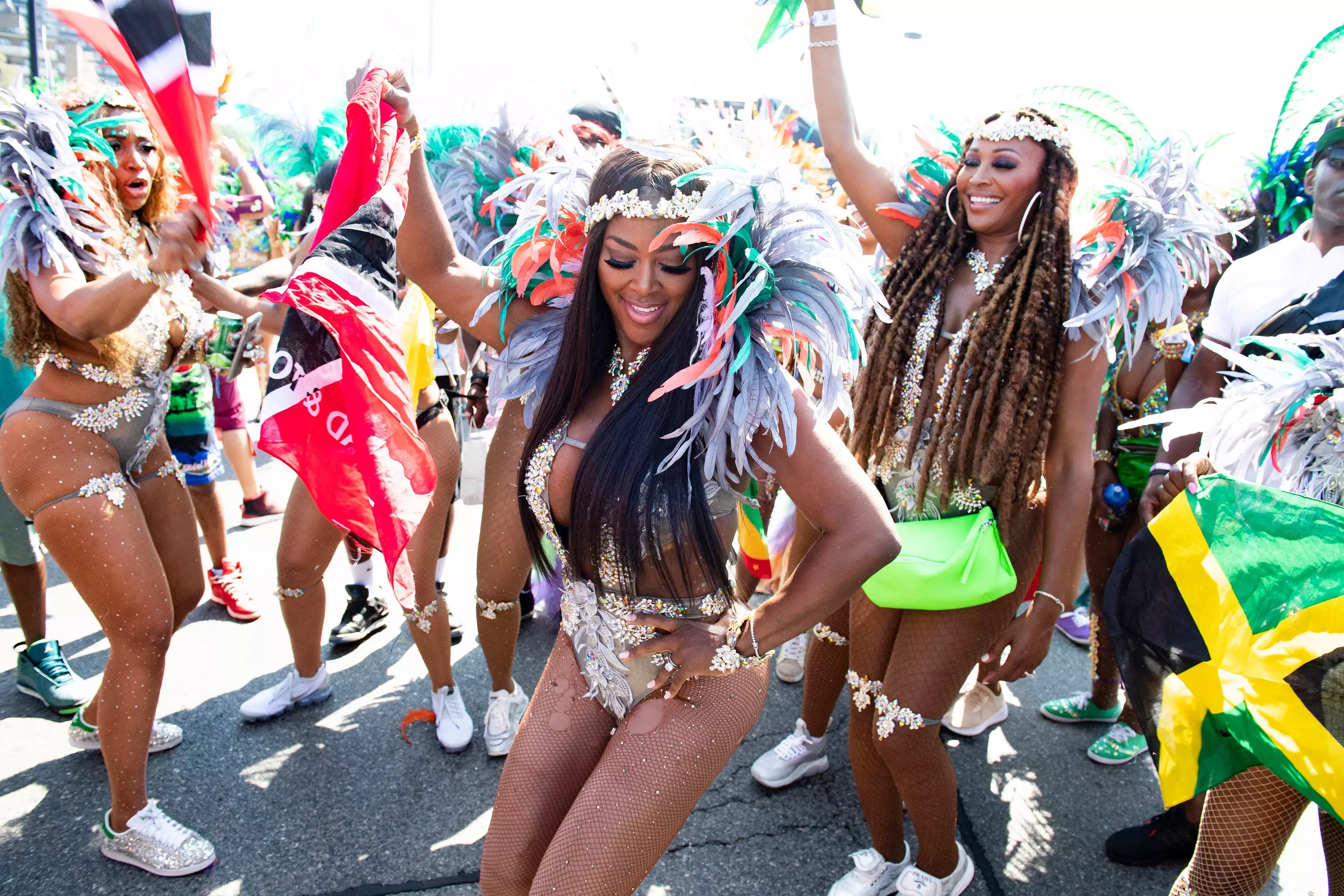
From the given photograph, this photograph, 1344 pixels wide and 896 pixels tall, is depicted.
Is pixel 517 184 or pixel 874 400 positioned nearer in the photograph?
pixel 517 184

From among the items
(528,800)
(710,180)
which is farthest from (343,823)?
(710,180)

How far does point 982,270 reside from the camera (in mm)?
2533

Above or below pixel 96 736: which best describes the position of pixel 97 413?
above

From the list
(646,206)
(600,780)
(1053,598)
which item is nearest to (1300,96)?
(1053,598)

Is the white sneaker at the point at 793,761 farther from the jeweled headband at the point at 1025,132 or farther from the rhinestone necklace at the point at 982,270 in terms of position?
the jeweled headband at the point at 1025,132

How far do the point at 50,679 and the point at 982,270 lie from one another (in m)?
3.64

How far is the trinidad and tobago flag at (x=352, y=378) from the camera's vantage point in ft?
6.70

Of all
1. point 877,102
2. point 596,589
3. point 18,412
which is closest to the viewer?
point 596,589

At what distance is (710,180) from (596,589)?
922 millimetres

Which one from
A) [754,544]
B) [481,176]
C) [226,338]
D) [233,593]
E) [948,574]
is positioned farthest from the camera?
[226,338]

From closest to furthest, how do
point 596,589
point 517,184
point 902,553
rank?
1. point 596,589
2. point 517,184
3. point 902,553

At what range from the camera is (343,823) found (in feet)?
9.31

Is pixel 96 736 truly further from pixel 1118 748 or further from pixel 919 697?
pixel 1118 748

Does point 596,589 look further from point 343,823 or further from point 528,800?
point 343,823
